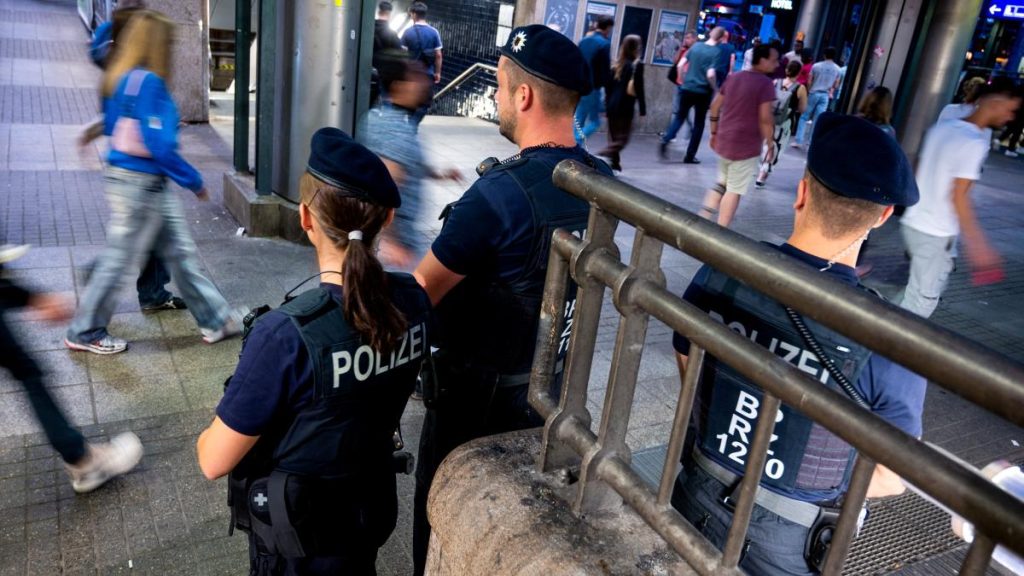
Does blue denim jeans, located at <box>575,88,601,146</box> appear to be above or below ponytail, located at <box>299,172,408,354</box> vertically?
below

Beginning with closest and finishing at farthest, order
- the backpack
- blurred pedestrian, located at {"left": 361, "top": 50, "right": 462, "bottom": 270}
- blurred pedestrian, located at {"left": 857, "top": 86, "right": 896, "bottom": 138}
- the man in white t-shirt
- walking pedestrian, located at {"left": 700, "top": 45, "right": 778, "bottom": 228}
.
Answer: the man in white t-shirt
blurred pedestrian, located at {"left": 361, "top": 50, "right": 462, "bottom": 270}
blurred pedestrian, located at {"left": 857, "top": 86, "right": 896, "bottom": 138}
walking pedestrian, located at {"left": 700, "top": 45, "right": 778, "bottom": 228}
the backpack

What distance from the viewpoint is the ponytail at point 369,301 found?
194cm

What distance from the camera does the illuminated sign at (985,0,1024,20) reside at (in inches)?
839

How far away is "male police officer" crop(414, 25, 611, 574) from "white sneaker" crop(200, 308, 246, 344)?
2763 mm

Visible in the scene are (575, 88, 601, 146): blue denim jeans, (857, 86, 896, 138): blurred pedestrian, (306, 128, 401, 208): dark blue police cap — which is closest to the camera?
(306, 128, 401, 208): dark blue police cap

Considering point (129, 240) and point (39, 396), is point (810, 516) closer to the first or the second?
point (39, 396)

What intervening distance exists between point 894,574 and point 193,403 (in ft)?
11.8

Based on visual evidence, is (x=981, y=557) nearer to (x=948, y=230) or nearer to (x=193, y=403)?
(x=193, y=403)

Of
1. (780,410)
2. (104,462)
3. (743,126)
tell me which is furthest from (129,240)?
(743,126)

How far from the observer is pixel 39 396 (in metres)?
3.15

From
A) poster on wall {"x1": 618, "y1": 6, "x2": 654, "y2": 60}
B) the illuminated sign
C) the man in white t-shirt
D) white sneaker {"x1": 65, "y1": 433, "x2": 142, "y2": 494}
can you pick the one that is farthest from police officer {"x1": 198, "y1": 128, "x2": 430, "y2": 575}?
the illuminated sign

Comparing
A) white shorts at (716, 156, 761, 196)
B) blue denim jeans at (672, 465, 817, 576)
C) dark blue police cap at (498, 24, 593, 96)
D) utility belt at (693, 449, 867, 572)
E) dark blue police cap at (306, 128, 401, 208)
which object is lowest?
white shorts at (716, 156, 761, 196)

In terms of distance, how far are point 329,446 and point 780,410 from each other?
3.76ft

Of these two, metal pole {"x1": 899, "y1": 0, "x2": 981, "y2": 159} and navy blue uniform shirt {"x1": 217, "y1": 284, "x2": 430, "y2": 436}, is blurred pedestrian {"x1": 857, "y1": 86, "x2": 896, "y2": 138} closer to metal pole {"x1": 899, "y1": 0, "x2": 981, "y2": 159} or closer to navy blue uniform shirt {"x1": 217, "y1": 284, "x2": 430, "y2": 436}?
metal pole {"x1": 899, "y1": 0, "x2": 981, "y2": 159}
